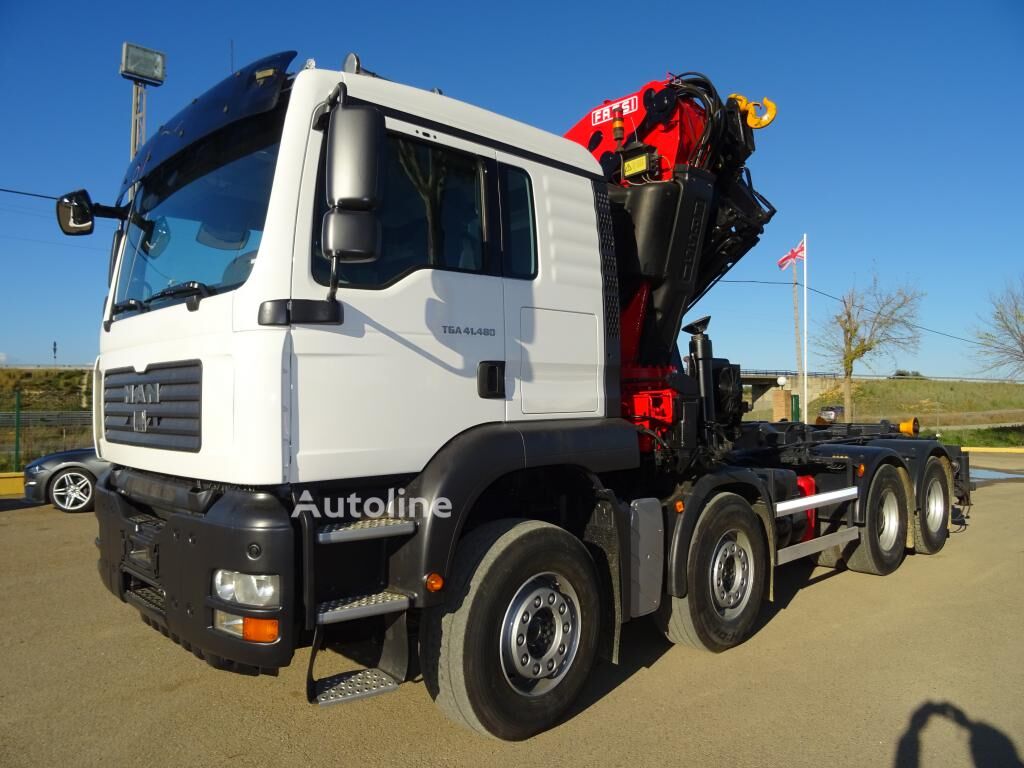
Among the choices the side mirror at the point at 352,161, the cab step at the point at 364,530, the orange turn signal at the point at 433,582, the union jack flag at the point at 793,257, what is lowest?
the orange turn signal at the point at 433,582

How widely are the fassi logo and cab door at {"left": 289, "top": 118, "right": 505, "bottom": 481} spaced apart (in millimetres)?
2243

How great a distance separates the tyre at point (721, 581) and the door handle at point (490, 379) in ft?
5.77

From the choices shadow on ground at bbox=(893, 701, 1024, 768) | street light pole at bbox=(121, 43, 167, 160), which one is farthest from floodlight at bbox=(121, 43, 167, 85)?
shadow on ground at bbox=(893, 701, 1024, 768)

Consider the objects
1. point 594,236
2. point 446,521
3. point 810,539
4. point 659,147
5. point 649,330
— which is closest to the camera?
point 446,521

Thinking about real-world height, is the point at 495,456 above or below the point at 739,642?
Answer: above

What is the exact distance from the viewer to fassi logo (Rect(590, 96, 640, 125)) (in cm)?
553

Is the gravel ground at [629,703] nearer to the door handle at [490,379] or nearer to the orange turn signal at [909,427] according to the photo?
the door handle at [490,379]

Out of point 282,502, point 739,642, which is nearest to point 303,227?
point 282,502

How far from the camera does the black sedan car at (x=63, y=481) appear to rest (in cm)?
995

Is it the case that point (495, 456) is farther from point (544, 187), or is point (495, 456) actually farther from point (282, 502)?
point (544, 187)

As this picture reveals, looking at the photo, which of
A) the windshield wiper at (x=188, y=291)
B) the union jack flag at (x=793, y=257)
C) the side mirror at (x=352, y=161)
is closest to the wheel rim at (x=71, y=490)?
the windshield wiper at (x=188, y=291)

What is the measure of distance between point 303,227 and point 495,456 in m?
1.33

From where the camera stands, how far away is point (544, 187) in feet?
13.2

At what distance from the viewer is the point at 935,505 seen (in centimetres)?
820
